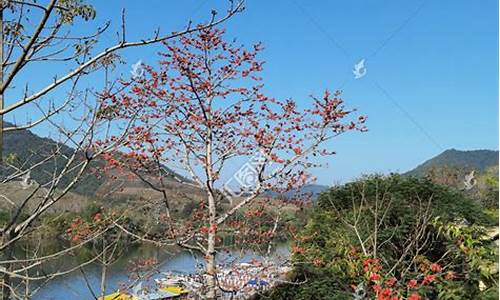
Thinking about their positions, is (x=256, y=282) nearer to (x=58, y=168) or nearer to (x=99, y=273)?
(x=58, y=168)

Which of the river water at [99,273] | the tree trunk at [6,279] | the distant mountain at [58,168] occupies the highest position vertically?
the distant mountain at [58,168]

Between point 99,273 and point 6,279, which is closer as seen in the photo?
point 6,279

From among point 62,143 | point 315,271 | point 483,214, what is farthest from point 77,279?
point 62,143

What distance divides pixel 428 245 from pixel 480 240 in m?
0.63

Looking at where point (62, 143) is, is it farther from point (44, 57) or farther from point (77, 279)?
point (77, 279)

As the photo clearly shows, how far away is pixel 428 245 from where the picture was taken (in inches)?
217

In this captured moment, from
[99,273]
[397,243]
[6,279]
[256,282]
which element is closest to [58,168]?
[6,279]

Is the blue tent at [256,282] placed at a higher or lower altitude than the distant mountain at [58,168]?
lower

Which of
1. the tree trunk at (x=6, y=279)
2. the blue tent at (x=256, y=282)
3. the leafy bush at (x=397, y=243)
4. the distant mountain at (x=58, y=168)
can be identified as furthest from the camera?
the leafy bush at (x=397, y=243)

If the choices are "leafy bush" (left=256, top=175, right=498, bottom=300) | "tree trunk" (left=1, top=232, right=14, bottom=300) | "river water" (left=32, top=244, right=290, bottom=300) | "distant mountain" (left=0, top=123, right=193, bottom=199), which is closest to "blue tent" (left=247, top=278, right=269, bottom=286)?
"river water" (left=32, top=244, right=290, bottom=300)

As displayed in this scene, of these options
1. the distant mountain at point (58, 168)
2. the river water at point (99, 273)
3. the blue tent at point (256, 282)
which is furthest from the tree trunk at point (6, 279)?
the blue tent at point (256, 282)

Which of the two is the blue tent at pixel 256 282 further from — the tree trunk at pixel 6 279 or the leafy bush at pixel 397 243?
the tree trunk at pixel 6 279

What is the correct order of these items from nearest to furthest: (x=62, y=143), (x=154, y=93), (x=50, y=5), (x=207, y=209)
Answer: (x=50, y=5), (x=62, y=143), (x=154, y=93), (x=207, y=209)

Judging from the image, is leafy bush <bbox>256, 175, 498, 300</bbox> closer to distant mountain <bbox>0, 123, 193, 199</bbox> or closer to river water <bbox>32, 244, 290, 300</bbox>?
river water <bbox>32, 244, 290, 300</bbox>
